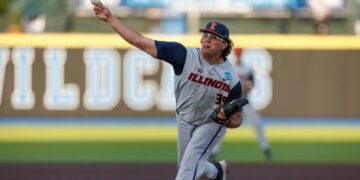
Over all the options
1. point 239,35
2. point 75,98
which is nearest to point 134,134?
point 75,98

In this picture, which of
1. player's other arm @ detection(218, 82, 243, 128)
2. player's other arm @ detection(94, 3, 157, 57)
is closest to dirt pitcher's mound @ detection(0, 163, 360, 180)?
player's other arm @ detection(218, 82, 243, 128)

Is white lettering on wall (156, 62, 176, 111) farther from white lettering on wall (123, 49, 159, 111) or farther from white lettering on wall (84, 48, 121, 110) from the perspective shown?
white lettering on wall (84, 48, 121, 110)

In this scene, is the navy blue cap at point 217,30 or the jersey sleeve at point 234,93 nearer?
the navy blue cap at point 217,30

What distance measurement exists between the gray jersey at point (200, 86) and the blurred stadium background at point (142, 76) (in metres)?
7.87

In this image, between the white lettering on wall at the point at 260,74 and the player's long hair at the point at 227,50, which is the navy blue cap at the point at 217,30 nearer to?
the player's long hair at the point at 227,50

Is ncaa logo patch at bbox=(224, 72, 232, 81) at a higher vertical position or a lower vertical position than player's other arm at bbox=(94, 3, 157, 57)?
lower

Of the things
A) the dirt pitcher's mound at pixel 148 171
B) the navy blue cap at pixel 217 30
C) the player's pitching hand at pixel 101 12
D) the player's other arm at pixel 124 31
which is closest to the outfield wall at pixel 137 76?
the dirt pitcher's mound at pixel 148 171

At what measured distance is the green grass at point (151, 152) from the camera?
516 inches

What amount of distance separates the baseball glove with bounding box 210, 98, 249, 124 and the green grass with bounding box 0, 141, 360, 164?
5.56 meters

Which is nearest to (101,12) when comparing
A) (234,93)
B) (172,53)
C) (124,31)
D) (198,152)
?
(124,31)

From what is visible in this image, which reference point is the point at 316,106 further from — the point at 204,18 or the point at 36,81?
the point at 36,81

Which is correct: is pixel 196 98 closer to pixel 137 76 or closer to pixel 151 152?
pixel 151 152

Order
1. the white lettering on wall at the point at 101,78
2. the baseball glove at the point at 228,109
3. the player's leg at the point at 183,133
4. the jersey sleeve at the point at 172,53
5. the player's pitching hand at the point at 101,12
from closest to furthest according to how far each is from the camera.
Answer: the player's pitching hand at the point at 101,12
the jersey sleeve at the point at 172,53
the baseball glove at the point at 228,109
the player's leg at the point at 183,133
the white lettering on wall at the point at 101,78

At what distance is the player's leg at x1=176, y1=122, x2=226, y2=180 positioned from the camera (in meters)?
7.48
